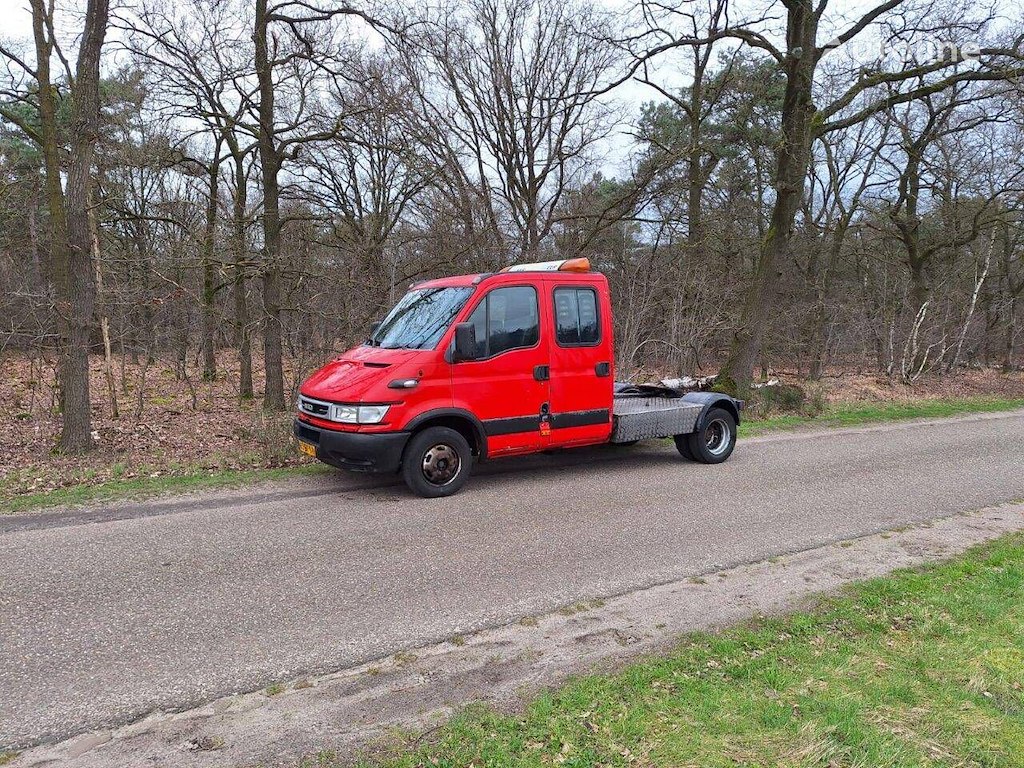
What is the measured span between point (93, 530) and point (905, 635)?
6355 mm

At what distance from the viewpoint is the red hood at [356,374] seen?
21.2 feet

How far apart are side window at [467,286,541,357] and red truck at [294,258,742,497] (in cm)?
1

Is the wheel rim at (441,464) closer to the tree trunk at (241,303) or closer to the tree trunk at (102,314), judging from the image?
the tree trunk at (241,303)

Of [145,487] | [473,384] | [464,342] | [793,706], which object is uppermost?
[464,342]

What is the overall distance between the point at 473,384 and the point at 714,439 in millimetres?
4115

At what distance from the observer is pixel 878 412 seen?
45.4ft

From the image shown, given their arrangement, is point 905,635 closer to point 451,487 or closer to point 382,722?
point 382,722

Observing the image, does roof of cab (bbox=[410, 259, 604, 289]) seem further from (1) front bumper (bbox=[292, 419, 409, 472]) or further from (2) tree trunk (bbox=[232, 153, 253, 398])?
(2) tree trunk (bbox=[232, 153, 253, 398])

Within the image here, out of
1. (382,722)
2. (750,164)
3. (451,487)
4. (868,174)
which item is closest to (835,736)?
(382,722)

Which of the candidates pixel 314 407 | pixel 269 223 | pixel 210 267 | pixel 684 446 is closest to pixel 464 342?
pixel 314 407

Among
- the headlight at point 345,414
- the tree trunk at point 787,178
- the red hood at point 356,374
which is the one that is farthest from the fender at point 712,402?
the tree trunk at point 787,178

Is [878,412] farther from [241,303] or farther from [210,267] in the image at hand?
[241,303]

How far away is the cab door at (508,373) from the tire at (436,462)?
1.11 ft

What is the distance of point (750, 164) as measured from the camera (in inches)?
916
